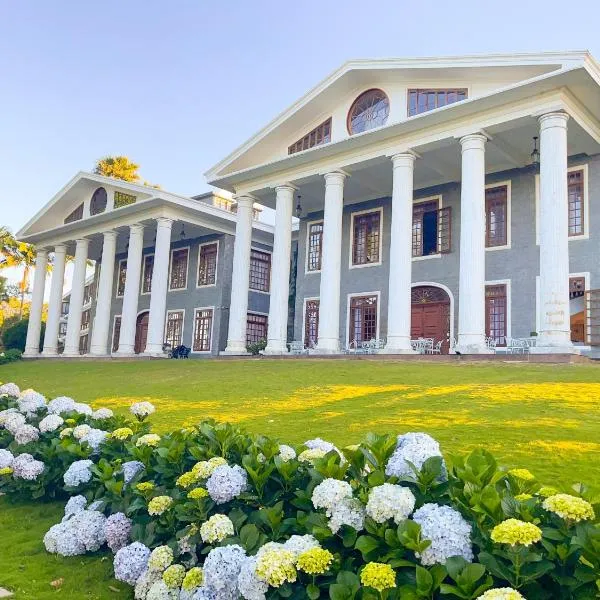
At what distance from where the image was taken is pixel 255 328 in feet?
106

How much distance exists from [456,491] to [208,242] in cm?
3023

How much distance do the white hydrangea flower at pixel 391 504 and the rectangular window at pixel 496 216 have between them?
19.2 meters

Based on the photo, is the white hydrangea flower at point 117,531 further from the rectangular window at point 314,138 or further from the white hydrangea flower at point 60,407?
the rectangular window at point 314,138

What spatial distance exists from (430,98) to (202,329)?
1704 centimetres

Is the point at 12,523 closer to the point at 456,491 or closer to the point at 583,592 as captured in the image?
the point at 456,491

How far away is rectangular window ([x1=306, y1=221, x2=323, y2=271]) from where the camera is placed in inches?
1048

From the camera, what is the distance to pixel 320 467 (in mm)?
3814

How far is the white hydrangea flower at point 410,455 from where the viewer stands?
11.8 ft

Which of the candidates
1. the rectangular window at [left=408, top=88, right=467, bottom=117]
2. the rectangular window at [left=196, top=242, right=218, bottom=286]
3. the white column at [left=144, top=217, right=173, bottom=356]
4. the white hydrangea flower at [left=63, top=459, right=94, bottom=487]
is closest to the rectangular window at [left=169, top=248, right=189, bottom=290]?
the rectangular window at [left=196, top=242, right=218, bottom=286]

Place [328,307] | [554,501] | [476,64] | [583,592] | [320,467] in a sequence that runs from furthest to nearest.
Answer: [328,307], [476,64], [320,467], [554,501], [583,592]

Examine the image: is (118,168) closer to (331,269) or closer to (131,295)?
(131,295)

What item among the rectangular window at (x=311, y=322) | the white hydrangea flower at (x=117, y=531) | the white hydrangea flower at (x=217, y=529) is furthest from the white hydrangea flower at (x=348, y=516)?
the rectangular window at (x=311, y=322)

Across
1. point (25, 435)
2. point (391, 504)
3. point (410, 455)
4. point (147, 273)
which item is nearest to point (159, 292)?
point (147, 273)

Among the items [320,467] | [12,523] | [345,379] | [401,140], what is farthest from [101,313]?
[320,467]
